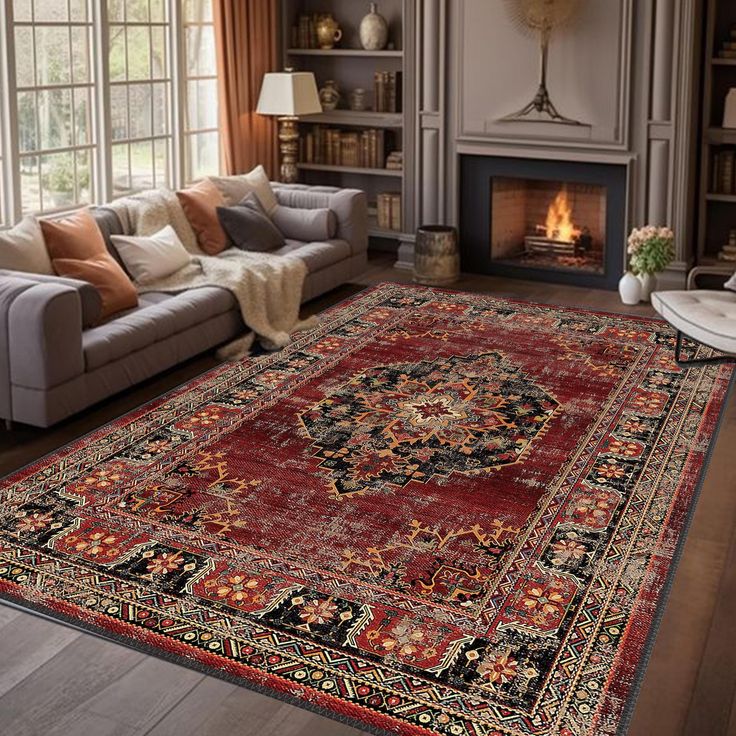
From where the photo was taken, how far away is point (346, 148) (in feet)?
29.0

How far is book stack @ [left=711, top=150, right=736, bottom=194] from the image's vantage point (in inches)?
295

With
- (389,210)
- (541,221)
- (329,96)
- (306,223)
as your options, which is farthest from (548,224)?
(329,96)

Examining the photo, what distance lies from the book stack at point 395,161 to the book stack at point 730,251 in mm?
2463

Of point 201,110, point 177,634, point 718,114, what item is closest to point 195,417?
point 177,634

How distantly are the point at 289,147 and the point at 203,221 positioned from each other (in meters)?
1.68

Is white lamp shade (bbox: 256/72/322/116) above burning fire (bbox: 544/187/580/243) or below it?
above

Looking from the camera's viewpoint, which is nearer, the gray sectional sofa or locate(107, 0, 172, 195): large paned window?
the gray sectional sofa

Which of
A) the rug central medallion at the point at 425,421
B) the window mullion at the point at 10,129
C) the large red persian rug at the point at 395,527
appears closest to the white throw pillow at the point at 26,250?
the window mullion at the point at 10,129

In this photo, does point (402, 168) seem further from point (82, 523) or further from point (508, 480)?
point (82, 523)

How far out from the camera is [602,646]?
11.2ft

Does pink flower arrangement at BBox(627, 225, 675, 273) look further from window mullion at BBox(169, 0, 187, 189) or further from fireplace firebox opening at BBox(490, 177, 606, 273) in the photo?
window mullion at BBox(169, 0, 187, 189)

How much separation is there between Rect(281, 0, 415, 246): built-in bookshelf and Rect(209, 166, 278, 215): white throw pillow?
1212 mm

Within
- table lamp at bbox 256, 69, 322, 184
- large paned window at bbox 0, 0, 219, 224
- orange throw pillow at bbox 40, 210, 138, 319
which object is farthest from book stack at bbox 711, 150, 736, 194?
orange throw pillow at bbox 40, 210, 138, 319

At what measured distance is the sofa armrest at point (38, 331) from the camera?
4863mm
